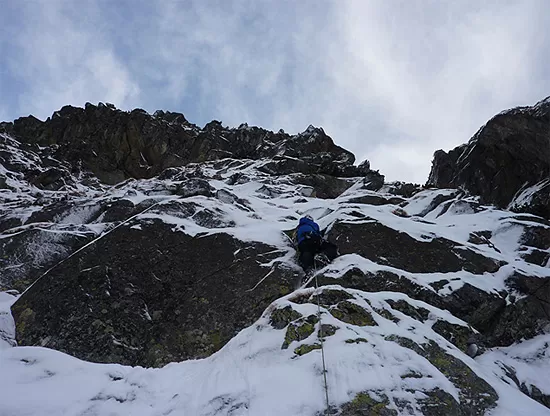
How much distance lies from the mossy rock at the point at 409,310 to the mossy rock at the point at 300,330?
75.4 inches

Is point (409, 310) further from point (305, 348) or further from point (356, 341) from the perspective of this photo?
point (305, 348)

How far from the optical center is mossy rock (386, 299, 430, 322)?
24.7 feet

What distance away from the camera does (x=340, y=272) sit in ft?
30.2

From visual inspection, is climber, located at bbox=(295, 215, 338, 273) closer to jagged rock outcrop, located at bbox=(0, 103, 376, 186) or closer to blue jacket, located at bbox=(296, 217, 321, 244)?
blue jacket, located at bbox=(296, 217, 321, 244)

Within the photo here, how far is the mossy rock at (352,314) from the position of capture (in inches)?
262

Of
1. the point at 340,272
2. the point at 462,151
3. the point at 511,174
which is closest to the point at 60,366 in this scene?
the point at 340,272

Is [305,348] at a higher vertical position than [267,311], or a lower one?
lower

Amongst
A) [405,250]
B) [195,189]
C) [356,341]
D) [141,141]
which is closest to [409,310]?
[356,341]

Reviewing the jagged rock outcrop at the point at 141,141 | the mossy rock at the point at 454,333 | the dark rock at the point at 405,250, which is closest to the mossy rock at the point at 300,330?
the mossy rock at the point at 454,333

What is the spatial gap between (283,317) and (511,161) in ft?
82.6

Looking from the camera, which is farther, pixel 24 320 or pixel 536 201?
pixel 536 201

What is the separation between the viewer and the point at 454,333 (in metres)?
7.52

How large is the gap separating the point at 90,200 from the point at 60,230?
4.04 m

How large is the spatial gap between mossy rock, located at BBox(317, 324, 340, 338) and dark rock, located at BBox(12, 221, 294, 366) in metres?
2.99
